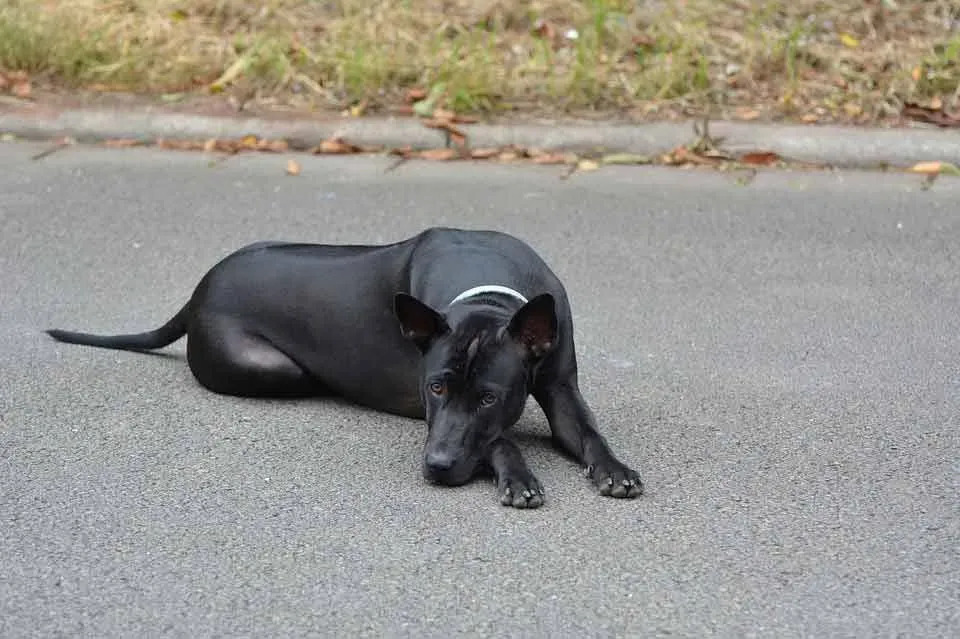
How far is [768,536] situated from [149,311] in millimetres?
2955

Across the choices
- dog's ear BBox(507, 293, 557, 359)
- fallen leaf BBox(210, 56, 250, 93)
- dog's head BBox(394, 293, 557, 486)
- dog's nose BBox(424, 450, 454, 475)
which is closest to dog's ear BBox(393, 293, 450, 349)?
dog's head BBox(394, 293, 557, 486)

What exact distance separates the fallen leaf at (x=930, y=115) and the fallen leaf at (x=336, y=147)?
111 inches

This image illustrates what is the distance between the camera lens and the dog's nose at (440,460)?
14.7 ft

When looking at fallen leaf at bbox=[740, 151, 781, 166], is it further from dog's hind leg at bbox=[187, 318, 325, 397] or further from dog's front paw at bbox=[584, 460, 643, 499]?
dog's front paw at bbox=[584, 460, 643, 499]

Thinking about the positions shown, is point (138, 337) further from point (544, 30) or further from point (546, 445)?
point (544, 30)

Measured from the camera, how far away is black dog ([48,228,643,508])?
4492 mm

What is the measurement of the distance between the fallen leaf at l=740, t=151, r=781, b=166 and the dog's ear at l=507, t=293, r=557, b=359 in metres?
3.90

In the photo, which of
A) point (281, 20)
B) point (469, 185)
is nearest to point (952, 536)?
point (469, 185)

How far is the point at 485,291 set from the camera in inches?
189

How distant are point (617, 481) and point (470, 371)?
0.51 metres

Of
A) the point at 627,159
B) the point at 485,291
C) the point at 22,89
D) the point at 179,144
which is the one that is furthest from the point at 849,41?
the point at 485,291

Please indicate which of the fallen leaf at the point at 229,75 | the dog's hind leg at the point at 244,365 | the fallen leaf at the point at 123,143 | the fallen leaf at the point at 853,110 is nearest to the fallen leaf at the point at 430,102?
the fallen leaf at the point at 229,75

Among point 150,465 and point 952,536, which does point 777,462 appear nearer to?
point 952,536

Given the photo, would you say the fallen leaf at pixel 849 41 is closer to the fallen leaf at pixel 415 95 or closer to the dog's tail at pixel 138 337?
the fallen leaf at pixel 415 95
